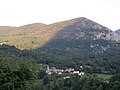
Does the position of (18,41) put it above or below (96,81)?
above

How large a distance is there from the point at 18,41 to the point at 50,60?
71.1 m

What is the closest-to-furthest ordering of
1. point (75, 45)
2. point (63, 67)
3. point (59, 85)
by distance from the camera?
point (59, 85) < point (63, 67) < point (75, 45)

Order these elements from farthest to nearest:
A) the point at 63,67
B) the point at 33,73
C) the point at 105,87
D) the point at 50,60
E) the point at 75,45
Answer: the point at 75,45 → the point at 50,60 → the point at 63,67 → the point at 105,87 → the point at 33,73

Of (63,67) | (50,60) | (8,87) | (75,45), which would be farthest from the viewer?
(75,45)

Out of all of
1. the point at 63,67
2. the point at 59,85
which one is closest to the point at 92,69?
the point at 63,67

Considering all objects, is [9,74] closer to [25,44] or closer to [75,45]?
[25,44]

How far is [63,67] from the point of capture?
348 ft

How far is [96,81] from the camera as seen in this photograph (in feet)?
194

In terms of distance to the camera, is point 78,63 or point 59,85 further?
point 78,63

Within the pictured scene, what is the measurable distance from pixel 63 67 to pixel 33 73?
79206mm

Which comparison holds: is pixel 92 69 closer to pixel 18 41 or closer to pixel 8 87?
pixel 8 87

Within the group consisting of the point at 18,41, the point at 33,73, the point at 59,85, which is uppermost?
the point at 18,41

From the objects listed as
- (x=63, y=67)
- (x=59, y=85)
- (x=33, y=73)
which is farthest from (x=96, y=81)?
(x=63, y=67)

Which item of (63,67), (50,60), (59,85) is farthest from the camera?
(50,60)
